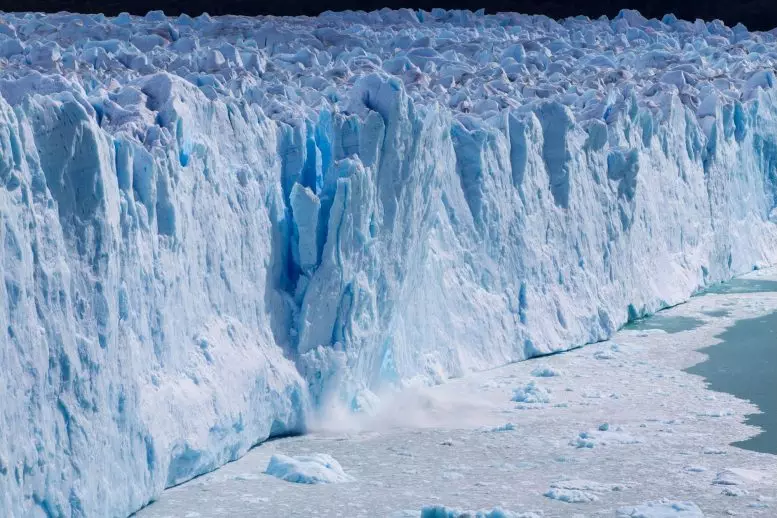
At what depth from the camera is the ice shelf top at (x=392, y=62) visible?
16.9 feet

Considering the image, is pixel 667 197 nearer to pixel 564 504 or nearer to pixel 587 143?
pixel 587 143

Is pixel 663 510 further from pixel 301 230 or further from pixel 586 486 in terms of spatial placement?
pixel 301 230

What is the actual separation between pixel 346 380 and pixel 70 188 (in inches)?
59.3

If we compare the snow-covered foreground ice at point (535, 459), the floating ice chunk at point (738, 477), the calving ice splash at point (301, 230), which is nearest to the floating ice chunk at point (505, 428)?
the snow-covered foreground ice at point (535, 459)

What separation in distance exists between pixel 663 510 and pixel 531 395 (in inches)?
48.3

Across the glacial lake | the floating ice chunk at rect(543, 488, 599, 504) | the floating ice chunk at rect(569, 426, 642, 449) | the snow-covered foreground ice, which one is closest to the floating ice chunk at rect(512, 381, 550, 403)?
the snow-covered foreground ice

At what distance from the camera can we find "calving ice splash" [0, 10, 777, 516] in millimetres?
3285

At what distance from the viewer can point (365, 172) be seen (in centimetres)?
459

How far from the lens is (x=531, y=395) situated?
4.89 m

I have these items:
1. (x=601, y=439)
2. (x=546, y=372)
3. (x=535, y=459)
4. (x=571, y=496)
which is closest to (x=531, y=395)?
(x=546, y=372)

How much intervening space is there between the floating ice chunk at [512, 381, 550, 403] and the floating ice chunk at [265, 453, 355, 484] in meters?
1.12

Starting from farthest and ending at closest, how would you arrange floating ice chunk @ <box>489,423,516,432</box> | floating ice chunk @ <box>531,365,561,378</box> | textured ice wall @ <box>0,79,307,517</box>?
floating ice chunk @ <box>531,365,561,378</box> → floating ice chunk @ <box>489,423,516,432</box> → textured ice wall @ <box>0,79,307,517</box>

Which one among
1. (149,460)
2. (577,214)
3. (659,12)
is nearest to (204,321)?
(149,460)

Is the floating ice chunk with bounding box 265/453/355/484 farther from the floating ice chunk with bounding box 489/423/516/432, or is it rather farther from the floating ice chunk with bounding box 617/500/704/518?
the floating ice chunk with bounding box 617/500/704/518
